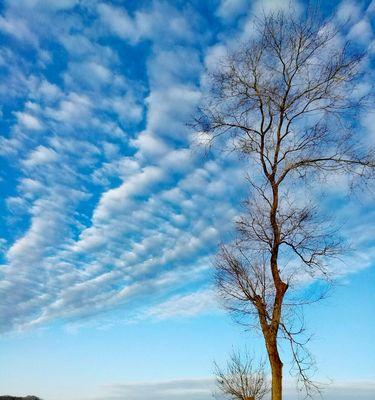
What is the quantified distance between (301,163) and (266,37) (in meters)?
4.79

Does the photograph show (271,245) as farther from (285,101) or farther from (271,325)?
(285,101)

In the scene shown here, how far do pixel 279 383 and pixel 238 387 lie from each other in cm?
1142

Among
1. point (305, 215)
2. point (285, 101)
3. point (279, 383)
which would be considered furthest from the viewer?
point (285, 101)

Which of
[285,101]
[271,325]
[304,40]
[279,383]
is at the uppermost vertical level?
[304,40]

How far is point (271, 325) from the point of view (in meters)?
16.0

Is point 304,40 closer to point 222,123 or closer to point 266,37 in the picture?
point 266,37

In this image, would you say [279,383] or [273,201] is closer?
[279,383]

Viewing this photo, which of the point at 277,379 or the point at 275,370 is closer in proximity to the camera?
the point at 277,379

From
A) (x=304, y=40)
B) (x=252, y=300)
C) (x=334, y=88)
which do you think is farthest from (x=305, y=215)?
(x=304, y=40)

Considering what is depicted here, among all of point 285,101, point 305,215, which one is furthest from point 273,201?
point 285,101

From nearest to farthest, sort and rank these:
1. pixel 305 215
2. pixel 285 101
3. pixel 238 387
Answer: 1. pixel 305 215
2. pixel 285 101
3. pixel 238 387

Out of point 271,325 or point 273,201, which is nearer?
point 271,325

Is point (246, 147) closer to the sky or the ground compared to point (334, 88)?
closer to the ground

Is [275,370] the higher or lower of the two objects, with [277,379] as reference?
higher
